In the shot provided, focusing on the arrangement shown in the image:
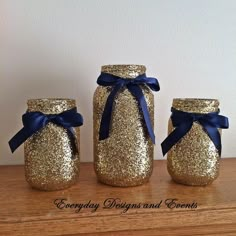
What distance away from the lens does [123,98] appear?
58 cm

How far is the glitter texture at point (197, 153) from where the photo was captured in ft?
1.95

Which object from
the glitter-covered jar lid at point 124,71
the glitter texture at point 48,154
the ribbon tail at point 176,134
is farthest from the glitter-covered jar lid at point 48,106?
the ribbon tail at point 176,134

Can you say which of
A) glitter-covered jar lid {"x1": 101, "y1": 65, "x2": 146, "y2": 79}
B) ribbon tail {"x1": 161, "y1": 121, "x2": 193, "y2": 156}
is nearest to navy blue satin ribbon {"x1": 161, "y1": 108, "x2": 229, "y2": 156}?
ribbon tail {"x1": 161, "y1": 121, "x2": 193, "y2": 156}

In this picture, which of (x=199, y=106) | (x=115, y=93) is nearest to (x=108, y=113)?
(x=115, y=93)

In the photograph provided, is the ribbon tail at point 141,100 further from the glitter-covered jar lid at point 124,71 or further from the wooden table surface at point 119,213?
the wooden table surface at point 119,213

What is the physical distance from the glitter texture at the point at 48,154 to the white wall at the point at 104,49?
0.21m

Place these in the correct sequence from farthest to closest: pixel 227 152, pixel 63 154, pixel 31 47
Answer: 1. pixel 227 152
2. pixel 31 47
3. pixel 63 154

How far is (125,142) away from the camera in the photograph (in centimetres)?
59

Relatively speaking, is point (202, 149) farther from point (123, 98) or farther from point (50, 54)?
point (50, 54)

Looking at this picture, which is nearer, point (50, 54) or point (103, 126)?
point (103, 126)

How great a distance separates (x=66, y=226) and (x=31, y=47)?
1.52 ft

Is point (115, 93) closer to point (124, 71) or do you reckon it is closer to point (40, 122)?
point (124, 71)

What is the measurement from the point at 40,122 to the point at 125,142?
0.16m

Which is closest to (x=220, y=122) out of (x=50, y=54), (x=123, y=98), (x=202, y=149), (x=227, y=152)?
(x=202, y=149)
